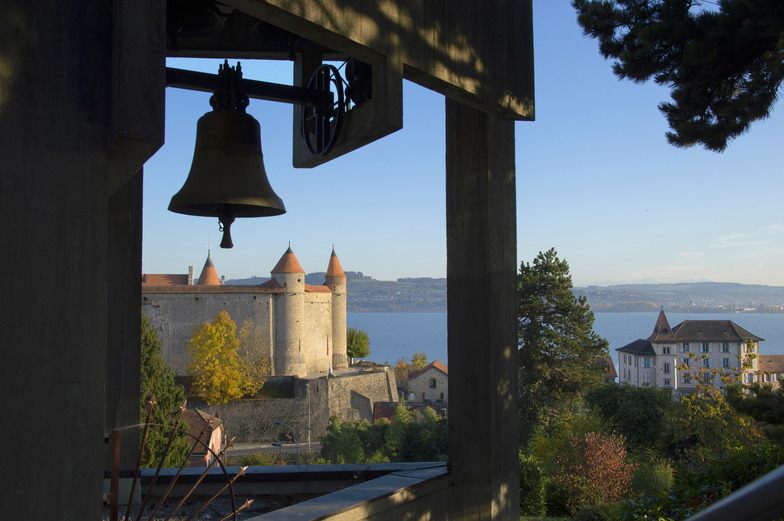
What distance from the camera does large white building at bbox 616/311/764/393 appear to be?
2207 inches

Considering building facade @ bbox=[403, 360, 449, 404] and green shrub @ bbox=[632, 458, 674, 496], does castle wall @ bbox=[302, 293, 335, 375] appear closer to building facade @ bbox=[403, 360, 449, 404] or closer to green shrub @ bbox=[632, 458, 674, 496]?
building facade @ bbox=[403, 360, 449, 404]

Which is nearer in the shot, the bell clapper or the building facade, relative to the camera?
the bell clapper

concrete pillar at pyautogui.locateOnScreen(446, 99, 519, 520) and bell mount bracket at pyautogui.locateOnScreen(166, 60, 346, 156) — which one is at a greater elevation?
bell mount bracket at pyautogui.locateOnScreen(166, 60, 346, 156)

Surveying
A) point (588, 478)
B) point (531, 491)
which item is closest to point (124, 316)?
point (531, 491)

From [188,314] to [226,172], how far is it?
126ft

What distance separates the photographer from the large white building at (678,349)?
56.1 metres

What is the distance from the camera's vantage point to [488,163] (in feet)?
10.8

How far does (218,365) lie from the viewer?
118 ft

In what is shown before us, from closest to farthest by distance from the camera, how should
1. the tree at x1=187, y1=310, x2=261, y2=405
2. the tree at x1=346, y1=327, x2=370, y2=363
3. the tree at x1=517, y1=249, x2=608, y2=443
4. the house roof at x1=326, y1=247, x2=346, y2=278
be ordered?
1. the tree at x1=517, y1=249, x2=608, y2=443
2. the tree at x1=187, y1=310, x2=261, y2=405
3. the house roof at x1=326, y1=247, x2=346, y2=278
4. the tree at x1=346, y1=327, x2=370, y2=363

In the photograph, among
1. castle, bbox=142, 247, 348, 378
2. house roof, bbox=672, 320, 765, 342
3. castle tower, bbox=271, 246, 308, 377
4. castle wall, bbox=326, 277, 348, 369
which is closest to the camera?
castle, bbox=142, 247, 348, 378

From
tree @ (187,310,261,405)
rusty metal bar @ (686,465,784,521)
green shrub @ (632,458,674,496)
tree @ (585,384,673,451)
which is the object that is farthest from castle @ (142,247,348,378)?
rusty metal bar @ (686,465,784,521)

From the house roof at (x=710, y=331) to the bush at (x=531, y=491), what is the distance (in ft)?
174

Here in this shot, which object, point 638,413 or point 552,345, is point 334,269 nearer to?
point 552,345

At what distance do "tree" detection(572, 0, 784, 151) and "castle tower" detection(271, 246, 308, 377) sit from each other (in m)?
37.4
